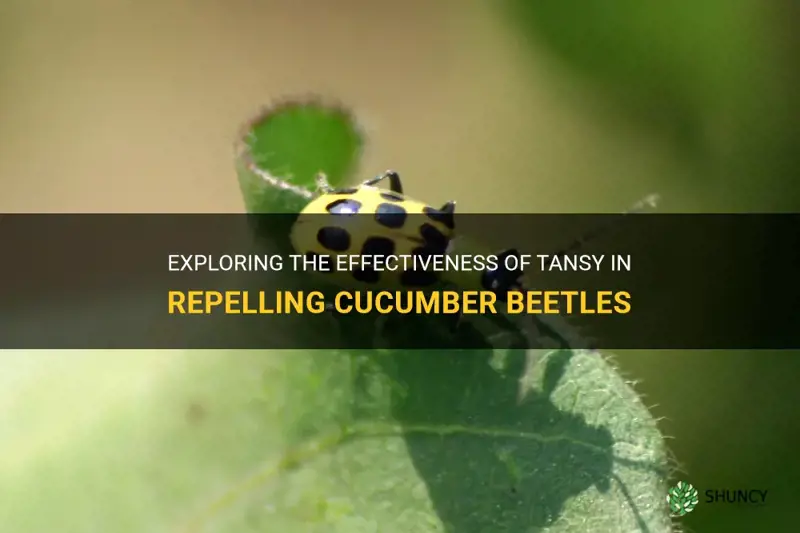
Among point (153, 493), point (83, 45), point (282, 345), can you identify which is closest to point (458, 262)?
point (282, 345)

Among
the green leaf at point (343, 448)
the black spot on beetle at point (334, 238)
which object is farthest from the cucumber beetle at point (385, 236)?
the green leaf at point (343, 448)

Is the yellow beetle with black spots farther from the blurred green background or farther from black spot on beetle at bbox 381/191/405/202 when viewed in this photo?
the blurred green background

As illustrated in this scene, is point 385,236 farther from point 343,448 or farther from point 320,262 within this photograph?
point 343,448

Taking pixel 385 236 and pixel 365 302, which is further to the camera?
pixel 385 236

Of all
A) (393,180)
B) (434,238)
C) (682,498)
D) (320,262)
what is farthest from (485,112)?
(682,498)

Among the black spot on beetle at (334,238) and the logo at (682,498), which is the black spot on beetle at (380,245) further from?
the logo at (682,498)

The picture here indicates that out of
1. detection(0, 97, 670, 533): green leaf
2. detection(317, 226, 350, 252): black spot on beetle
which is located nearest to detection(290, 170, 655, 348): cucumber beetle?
detection(317, 226, 350, 252): black spot on beetle

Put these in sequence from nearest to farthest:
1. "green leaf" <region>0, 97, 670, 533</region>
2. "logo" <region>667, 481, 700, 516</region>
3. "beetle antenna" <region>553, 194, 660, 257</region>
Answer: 1. "green leaf" <region>0, 97, 670, 533</region>
2. "logo" <region>667, 481, 700, 516</region>
3. "beetle antenna" <region>553, 194, 660, 257</region>
